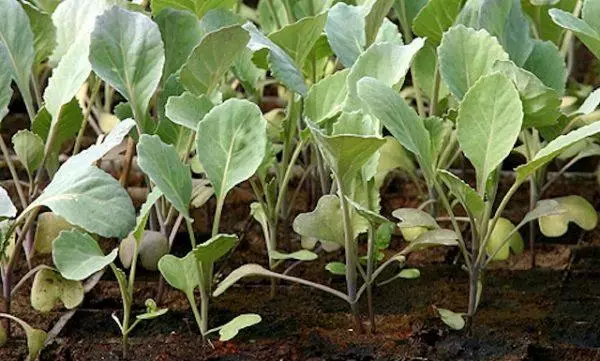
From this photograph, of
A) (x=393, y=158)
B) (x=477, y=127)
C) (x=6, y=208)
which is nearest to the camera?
(x=6, y=208)

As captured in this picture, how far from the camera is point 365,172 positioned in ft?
3.69

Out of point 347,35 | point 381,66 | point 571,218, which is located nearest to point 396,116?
point 381,66

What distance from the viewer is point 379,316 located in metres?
1.22

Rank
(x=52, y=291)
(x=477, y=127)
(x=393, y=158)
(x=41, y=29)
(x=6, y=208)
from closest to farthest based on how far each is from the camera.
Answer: (x=6, y=208) → (x=477, y=127) → (x=52, y=291) → (x=41, y=29) → (x=393, y=158)

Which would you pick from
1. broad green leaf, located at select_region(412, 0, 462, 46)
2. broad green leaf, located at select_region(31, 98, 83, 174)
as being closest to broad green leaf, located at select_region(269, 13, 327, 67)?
broad green leaf, located at select_region(412, 0, 462, 46)

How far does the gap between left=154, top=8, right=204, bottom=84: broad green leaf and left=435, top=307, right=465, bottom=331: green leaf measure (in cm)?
40

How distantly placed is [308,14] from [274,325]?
422 millimetres

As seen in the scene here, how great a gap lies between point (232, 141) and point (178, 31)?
0.65 ft

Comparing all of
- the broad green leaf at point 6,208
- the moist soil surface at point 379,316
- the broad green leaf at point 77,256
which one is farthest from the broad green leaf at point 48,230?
the broad green leaf at point 6,208

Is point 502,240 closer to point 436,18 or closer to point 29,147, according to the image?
point 436,18

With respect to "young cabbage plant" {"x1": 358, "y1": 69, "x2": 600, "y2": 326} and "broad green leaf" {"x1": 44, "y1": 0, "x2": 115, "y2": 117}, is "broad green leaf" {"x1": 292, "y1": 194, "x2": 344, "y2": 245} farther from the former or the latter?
→ "broad green leaf" {"x1": 44, "y1": 0, "x2": 115, "y2": 117}

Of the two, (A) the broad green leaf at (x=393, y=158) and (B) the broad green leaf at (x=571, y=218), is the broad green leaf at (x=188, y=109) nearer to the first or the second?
(A) the broad green leaf at (x=393, y=158)

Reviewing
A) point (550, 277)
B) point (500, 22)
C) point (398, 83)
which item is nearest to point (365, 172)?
point (398, 83)

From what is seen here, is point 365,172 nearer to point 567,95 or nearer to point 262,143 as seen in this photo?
point 262,143
